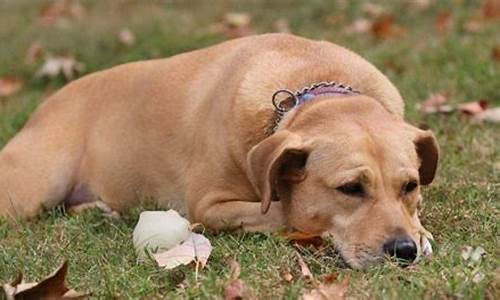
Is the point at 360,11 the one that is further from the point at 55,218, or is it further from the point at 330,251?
the point at 330,251

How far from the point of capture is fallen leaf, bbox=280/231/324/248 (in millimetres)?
4145

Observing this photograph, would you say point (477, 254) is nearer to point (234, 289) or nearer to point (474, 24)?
point (234, 289)

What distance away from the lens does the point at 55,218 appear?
17.1ft

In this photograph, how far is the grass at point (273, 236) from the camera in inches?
145

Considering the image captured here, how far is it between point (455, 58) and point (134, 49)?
251 centimetres

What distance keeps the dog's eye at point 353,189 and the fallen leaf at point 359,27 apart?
200 inches

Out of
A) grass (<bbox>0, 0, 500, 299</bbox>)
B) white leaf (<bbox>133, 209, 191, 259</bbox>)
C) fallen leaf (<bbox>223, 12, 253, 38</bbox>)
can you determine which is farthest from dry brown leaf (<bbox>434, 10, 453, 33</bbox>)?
white leaf (<bbox>133, 209, 191, 259</bbox>)

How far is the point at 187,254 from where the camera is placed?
3.99 m

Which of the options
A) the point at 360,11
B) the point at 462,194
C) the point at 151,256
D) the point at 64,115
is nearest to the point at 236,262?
the point at 151,256

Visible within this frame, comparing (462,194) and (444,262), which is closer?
(444,262)

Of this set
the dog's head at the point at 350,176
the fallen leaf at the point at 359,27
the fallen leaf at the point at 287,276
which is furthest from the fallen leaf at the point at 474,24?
the fallen leaf at the point at 287,276

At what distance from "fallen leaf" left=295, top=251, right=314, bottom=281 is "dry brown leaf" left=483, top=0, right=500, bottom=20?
5358 millimetres

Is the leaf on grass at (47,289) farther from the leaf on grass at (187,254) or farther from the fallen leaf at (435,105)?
the fallen leaf at (435,105)

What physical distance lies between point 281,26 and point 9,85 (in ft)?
7.51
